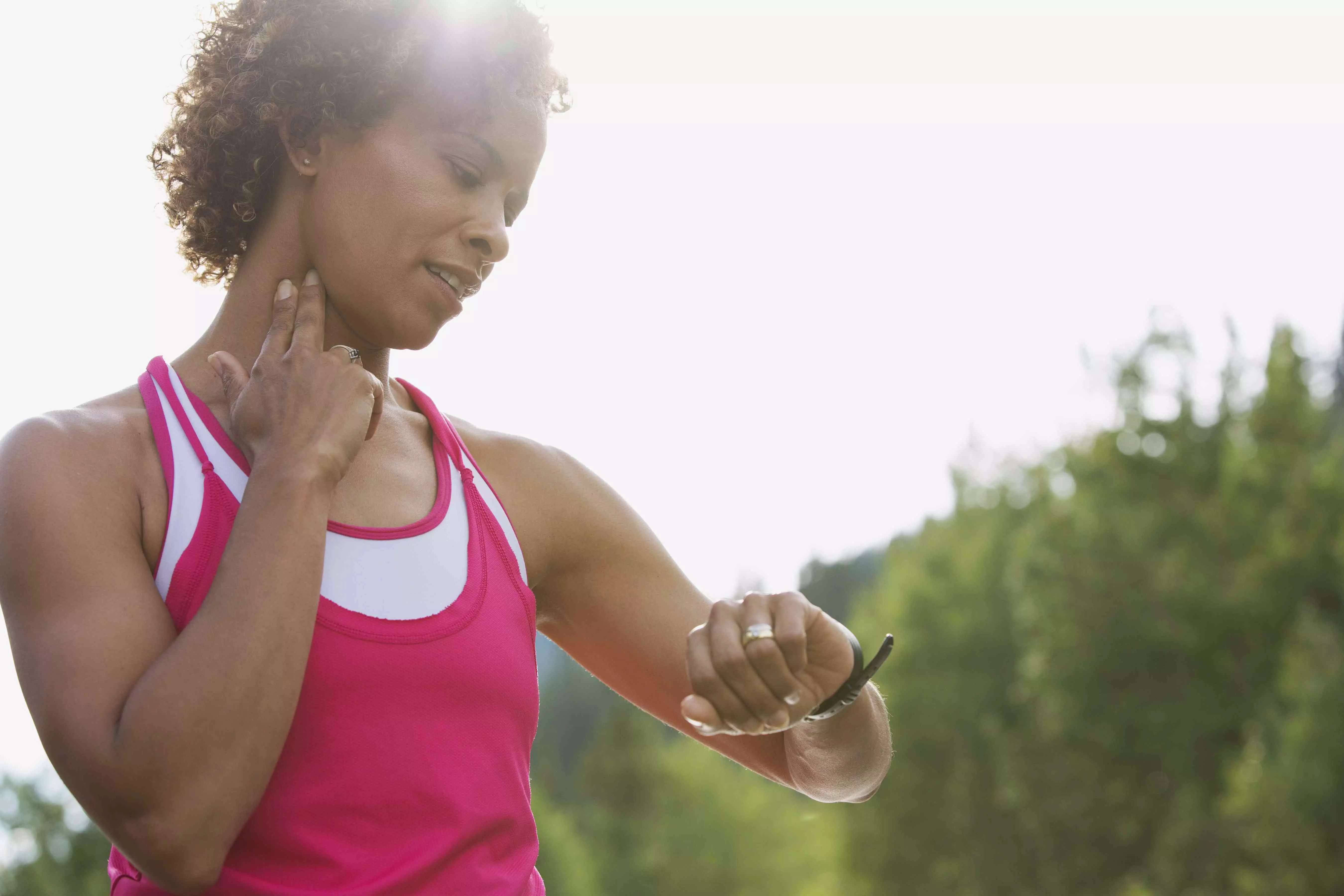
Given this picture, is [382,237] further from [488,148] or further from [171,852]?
[171,852]

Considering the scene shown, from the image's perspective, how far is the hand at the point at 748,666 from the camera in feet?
5.54

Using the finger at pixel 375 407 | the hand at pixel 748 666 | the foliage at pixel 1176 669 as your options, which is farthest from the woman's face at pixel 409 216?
the foliage at pixel 1176 669

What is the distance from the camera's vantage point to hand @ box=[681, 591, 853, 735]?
5.54 feet

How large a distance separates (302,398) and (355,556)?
0.79ft

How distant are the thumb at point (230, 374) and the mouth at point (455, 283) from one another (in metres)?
0.32

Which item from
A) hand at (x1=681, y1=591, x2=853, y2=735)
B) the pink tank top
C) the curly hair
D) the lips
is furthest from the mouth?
hand at (x1=681, y1=591, x2=853, y2=735)

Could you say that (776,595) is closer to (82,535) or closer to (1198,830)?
(82,535)

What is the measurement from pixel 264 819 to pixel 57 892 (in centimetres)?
2107

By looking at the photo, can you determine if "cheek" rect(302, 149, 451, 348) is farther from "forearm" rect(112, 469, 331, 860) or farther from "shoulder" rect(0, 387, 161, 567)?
"forearm" rect(112, 469, 331, 860)

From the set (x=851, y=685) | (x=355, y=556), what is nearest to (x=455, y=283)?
(x=355, y=556)

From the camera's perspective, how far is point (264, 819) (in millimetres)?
1713

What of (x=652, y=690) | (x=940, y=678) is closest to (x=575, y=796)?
(x=940, y=678)

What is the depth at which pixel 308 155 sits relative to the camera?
83.0 inches

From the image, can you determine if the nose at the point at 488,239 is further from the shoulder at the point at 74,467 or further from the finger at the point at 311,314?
the shoulder at the point at 74,467
